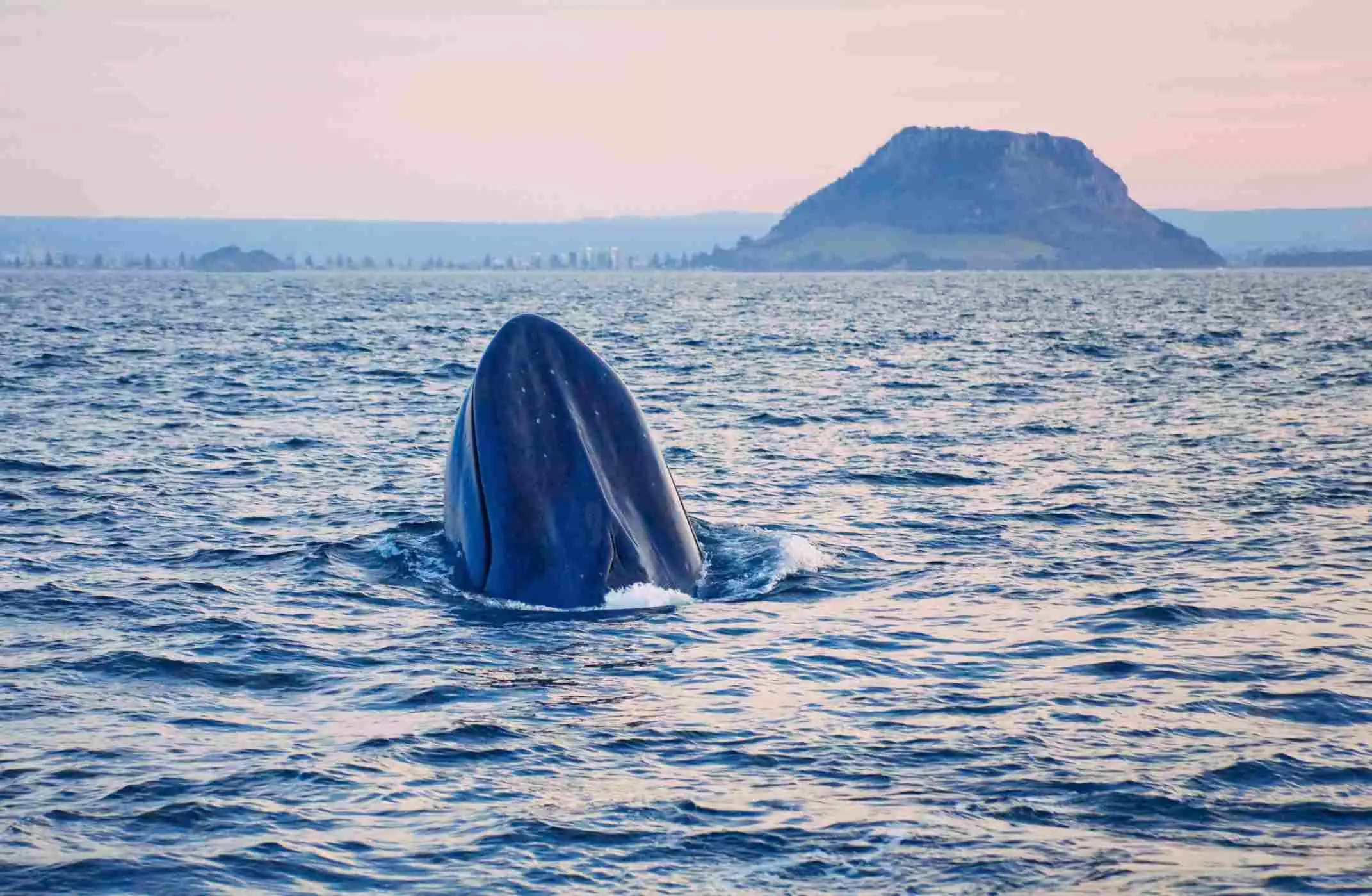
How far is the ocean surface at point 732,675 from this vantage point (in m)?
7.67

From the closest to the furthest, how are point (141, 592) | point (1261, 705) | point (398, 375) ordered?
point (1261, 705), point (141, 592), point (398, 375)

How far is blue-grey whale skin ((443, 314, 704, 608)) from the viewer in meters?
11.4

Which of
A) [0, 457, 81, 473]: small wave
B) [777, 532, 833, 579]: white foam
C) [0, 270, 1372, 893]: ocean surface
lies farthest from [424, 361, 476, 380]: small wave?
[777, 532, 833, 579]: white foam

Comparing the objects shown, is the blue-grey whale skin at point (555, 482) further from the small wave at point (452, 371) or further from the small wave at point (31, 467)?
the small wave at point (452, 371)

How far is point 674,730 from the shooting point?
959 cm

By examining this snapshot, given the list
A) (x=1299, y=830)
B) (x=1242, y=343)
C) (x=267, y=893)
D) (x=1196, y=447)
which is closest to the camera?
(x=267, y=893)

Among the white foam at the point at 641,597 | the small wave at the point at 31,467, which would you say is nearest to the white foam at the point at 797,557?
the white foam at the point at 641,597

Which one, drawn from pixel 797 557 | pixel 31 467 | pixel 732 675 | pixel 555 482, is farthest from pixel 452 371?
pixel 732 675

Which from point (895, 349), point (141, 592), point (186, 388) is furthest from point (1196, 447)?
point (895, 349)

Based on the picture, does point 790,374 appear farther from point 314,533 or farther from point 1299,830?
point 1299,830

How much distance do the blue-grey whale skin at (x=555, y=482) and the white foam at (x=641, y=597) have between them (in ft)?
0.22

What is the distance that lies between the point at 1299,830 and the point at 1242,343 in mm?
46122

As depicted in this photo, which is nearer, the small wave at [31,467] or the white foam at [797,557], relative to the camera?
the white foam at [797,557]

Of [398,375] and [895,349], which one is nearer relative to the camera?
[398,375]
